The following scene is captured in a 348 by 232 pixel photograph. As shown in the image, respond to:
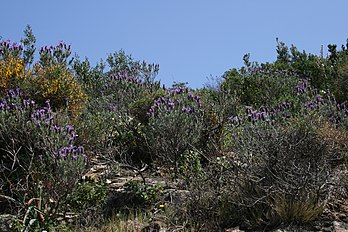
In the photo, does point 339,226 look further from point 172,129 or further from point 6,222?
point 6,222

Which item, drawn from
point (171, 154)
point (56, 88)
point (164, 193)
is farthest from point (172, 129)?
point (56, 88)

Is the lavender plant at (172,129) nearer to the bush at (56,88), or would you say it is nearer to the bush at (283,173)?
the bush at (283,173)

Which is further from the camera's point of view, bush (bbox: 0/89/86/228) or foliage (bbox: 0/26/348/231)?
A: bush (bbox: 0/89/86/228)

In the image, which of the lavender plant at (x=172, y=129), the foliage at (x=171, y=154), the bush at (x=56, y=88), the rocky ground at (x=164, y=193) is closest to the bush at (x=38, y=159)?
the foliage at (x=171, y=154)

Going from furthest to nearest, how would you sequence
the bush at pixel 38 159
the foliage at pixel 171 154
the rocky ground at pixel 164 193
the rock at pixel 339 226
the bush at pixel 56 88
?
the bush at pixel 56 88, the bush at pixel 38 159, the foliage at pixel 171 154, the rocky ground at pixel 164 193, the rock at pixel 339 226

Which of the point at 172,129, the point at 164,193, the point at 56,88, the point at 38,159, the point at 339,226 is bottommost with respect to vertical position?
the point at 339,226

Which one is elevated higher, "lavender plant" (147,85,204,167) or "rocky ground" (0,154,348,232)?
"lavender plant" (147,85,204,167)

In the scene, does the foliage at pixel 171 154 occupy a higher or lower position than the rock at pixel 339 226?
higher

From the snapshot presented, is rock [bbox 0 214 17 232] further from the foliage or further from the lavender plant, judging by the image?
the lavender plant

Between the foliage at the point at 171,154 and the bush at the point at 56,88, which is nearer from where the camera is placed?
the foliage at the point at 171,154

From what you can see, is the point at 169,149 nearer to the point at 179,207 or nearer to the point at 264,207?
the point at 179,207

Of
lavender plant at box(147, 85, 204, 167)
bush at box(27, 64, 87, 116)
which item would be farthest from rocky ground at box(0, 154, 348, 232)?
bush at box(27, 64, 87, 116)

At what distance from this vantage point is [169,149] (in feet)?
23.1

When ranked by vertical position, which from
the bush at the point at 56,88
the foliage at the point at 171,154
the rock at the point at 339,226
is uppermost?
the bush at the point at 56,88
